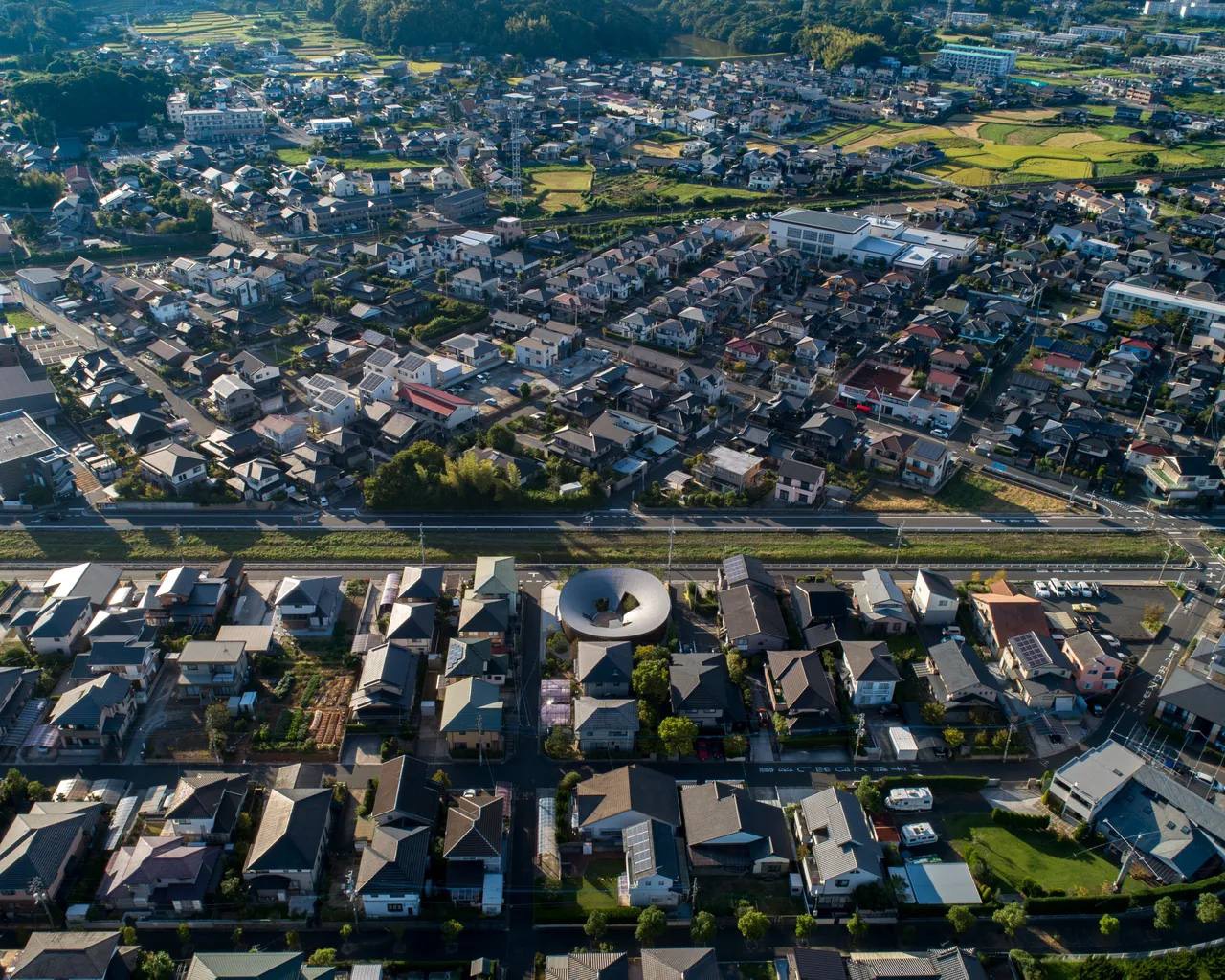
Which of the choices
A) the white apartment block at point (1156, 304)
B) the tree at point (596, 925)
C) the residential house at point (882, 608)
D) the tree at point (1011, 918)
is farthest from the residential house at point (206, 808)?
the white apartment block at point (1156, 304)

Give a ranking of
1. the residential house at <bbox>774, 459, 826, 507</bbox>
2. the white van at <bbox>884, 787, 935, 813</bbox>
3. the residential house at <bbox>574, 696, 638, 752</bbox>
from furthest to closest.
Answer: the residential house at <bbox>774, 459, 826, 507</bbox>
the residential house at <bbox>574, 696, 638, 752</bbox>
the white van at <bbox>884, 787, 935, 813</bbox>

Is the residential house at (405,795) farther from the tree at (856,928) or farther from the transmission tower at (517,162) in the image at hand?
the transmission tower at (517,162)

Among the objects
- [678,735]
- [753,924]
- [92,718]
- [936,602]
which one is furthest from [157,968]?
[936,602]

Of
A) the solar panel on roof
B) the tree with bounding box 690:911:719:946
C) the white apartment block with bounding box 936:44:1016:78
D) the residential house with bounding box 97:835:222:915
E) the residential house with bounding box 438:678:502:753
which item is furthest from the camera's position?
the white apartment block with bounding box 936:44:1016:78

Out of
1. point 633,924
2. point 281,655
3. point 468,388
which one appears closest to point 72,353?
point 468,388

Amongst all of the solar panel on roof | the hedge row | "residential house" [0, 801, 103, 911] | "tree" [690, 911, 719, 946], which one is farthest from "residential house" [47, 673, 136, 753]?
the solar panel on roof

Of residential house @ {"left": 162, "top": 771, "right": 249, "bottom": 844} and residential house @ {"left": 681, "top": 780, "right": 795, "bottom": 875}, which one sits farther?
residential house @ {"left": 162, "top": 771, "right": 249, "bottom": 844}

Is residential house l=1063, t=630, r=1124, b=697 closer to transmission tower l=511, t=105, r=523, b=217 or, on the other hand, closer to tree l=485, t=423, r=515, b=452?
tree l=485, t=423, r=515, b=452
